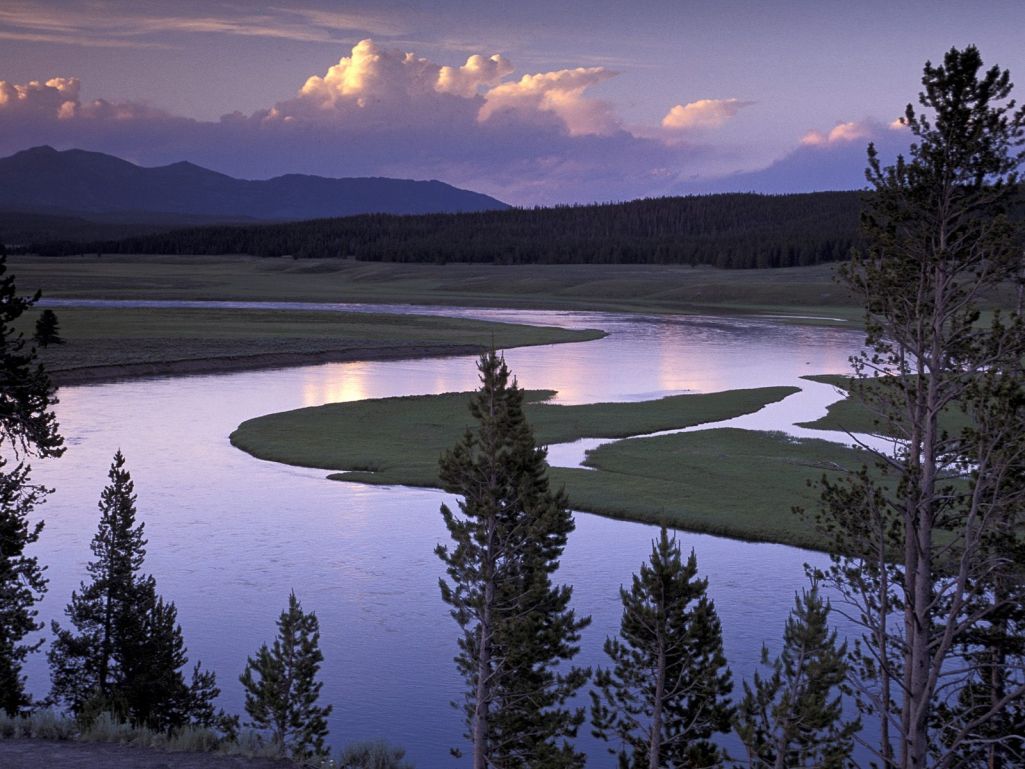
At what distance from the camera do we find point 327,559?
32.2 meters

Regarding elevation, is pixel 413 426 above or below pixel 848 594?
below

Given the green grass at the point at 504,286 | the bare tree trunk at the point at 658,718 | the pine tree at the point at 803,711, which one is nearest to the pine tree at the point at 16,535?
the bare tree trunk at the point at 658,718

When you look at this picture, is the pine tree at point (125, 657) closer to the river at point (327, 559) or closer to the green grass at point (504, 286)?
the river at point (327, 559)

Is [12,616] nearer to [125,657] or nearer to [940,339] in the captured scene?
[125,657]

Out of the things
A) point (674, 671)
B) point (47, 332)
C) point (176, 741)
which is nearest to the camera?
point (176, 741)

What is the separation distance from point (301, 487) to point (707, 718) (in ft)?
83.5

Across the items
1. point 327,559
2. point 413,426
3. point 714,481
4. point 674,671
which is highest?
point 674,671

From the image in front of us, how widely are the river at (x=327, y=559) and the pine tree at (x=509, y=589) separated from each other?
2.21 metres

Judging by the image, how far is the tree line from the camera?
1544cm

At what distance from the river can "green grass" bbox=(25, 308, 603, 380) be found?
624 inches

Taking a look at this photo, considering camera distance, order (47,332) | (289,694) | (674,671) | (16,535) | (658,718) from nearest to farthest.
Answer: (658,718) < (674,671) < (289,694) < (16,535) < (47,332)

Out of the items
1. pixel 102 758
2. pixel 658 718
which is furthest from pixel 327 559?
pixel 658 718

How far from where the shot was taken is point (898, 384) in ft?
53.0

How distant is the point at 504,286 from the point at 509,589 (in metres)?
144
